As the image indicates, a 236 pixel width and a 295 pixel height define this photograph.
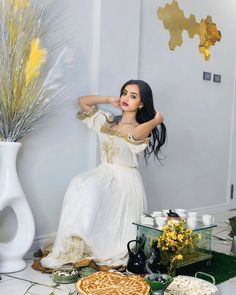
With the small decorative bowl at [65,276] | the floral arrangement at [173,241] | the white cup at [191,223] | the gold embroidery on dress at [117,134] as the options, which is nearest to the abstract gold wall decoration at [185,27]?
the gold embroidery on dress at [117,134]

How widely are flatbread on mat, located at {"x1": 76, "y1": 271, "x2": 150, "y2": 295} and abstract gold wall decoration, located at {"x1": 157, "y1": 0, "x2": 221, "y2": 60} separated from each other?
8.52 feet

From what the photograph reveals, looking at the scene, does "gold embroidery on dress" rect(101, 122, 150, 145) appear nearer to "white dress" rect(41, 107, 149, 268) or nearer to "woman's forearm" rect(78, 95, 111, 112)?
"white dress" rect(41, 107, 149, 268)

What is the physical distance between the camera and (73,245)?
2.65 metres

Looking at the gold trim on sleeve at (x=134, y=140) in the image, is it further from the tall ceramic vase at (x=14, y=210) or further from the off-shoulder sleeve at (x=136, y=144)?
the tall ceramic vase at (x=14, y=210)

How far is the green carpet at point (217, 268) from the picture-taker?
2.71m

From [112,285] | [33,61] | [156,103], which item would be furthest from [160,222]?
[156,103]

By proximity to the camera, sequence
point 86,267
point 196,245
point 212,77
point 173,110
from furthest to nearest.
A: point 212,77 < point 173,110 < point 196,245 < point 86,267

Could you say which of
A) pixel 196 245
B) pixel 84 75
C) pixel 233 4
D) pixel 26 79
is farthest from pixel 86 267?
pixel 233 4

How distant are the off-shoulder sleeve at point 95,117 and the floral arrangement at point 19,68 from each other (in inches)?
15.8

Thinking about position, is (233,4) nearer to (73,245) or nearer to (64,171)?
(64,171)

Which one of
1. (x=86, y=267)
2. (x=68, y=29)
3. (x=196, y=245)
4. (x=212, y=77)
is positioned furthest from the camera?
(x=212, y=77)

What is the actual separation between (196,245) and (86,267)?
2.39ft

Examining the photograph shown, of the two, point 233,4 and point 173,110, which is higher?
point 233,4

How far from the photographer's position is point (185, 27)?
4234 mm
